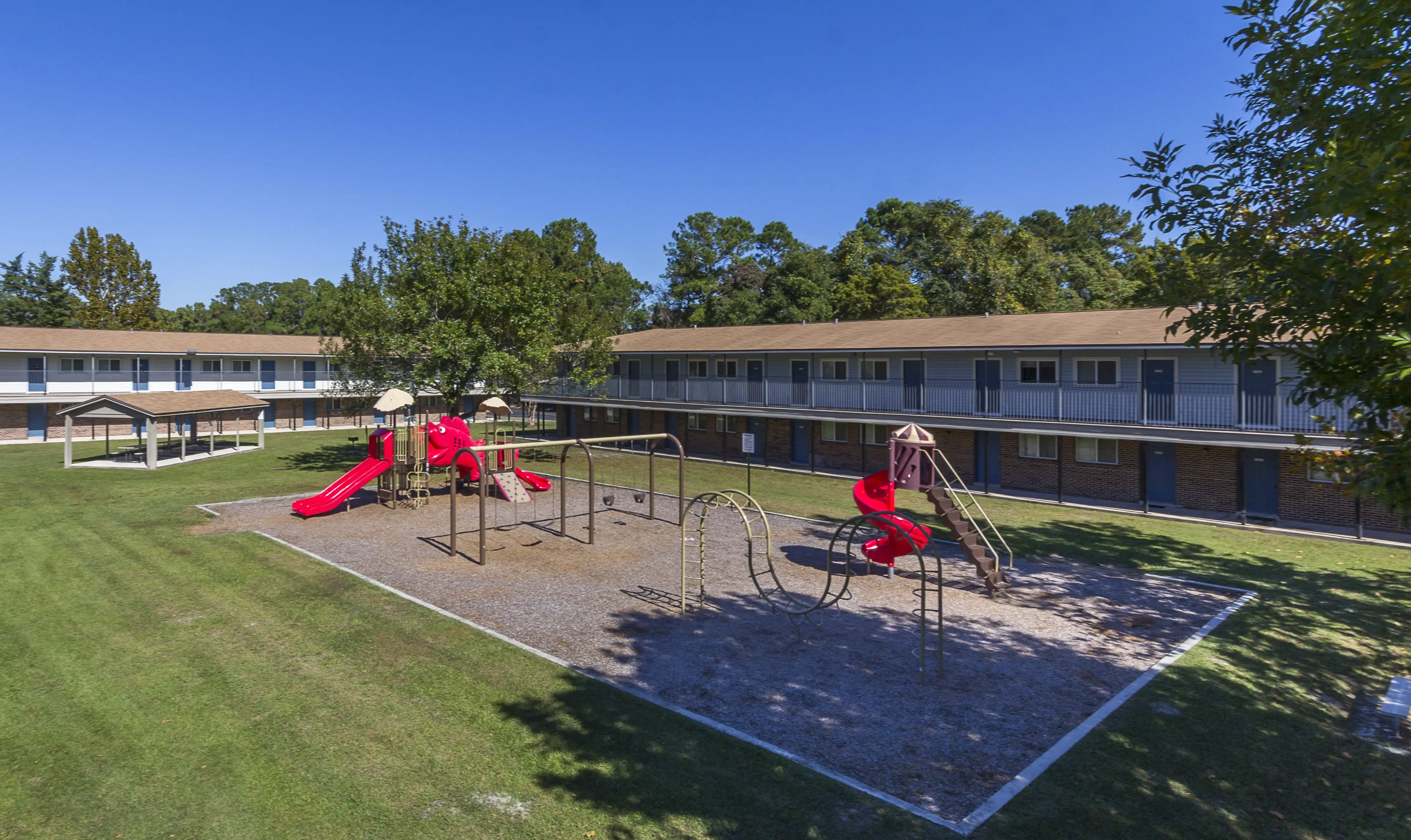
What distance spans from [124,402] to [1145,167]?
37875mm

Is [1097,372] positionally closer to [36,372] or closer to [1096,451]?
[1096,451]

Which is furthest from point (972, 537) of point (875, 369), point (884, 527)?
point (875, 369)

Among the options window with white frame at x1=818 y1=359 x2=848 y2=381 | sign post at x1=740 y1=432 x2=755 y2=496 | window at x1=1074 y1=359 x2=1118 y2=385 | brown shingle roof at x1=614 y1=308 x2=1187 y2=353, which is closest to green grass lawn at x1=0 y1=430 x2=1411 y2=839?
window at x1=1074 y1=359 x2=1118 y2=385

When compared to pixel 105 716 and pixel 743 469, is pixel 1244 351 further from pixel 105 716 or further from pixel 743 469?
pixel 743 469

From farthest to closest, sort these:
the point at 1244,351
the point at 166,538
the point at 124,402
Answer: the point at 124,402
the point at 166,538
the point at 1244,351

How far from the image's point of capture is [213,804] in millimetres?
7492

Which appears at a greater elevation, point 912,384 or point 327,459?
point 912,384

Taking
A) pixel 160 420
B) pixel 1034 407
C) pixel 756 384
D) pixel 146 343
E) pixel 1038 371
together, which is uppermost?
pixel 146 343

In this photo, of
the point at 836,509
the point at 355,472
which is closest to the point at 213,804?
the point at 355,472

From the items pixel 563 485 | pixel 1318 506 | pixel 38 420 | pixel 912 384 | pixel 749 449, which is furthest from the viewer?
pixel 38 420

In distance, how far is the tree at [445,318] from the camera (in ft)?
99.7

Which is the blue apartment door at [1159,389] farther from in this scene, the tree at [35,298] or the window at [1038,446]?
the tree at [35,298]

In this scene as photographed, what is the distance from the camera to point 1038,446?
88.5 ft

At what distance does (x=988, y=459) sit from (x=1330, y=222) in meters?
19.0
